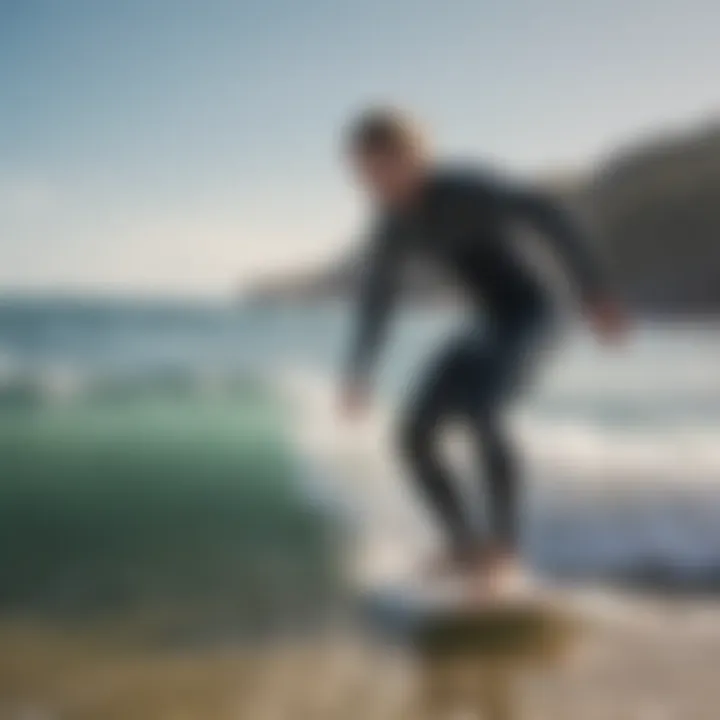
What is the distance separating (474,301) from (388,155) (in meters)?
0.21

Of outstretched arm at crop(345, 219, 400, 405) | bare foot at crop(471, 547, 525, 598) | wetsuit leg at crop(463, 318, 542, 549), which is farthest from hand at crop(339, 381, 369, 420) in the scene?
bare foot at crop(471, 547, 525, 598)

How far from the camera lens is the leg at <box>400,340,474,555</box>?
4.30ft

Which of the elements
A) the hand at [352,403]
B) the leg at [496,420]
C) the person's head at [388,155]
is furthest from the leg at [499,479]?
the person's head at [388,155]

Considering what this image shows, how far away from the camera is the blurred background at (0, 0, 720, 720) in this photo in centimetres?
131

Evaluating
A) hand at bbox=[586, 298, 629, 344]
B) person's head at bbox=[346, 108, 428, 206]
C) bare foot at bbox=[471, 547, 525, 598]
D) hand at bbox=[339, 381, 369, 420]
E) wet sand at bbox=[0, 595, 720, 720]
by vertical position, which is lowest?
wet sand at bbox=[0, 595, 720, 720]

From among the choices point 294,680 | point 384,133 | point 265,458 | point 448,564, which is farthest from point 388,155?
point 294,680

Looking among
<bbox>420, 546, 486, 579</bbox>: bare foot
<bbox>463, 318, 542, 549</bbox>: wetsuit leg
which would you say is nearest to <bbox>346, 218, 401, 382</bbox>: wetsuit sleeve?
<bbox>463, 318, 542, 549</bbox>: wetsuit leg

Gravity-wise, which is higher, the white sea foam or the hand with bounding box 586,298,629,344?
the hand with bounding box 586,298,629,344

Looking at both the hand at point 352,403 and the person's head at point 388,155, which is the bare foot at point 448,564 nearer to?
the hand at point 352,403

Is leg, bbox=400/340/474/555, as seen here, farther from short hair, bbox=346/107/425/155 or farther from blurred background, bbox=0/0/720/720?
short hair, bbox=346/107/425/155

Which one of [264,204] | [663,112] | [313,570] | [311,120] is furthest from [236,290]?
[663,112]

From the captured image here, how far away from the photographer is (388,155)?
1.30 meters

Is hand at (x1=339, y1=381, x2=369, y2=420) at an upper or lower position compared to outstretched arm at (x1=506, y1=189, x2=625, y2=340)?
lower

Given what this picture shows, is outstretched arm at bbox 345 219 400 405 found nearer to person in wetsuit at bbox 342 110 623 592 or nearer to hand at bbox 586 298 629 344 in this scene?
person in wetsuit at bbox 342 110 623 592
